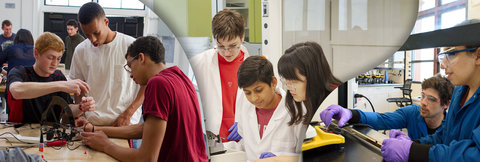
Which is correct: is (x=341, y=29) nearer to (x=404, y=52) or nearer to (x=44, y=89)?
(x=404, y=52)

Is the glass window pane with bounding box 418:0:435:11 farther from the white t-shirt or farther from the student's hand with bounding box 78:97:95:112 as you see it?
the student's hand with bounding box 78:97:95:112

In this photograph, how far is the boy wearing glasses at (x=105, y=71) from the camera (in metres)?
1.25

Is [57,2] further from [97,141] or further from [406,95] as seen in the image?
[406,95]

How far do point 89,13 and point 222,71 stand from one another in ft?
2.05

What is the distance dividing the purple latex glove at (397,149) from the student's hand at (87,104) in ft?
3.75

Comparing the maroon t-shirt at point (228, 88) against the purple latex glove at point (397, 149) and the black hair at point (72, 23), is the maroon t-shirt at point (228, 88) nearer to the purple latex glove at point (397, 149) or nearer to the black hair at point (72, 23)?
the purple latex glove at point (397, 149)

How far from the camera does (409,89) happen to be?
0.92m

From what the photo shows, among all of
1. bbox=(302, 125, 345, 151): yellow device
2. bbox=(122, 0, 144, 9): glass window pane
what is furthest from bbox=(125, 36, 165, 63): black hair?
bbox=(302, 125, 345, 151): yellow device

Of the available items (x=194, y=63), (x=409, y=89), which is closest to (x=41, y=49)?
(x=194, y=63)

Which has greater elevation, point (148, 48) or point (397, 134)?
point (148, 48)

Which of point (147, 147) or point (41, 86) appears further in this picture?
point (41, 86)

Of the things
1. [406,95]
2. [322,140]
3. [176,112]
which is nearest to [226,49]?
[176,112]

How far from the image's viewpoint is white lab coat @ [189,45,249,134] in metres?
1.13

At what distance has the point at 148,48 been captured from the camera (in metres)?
1.25
